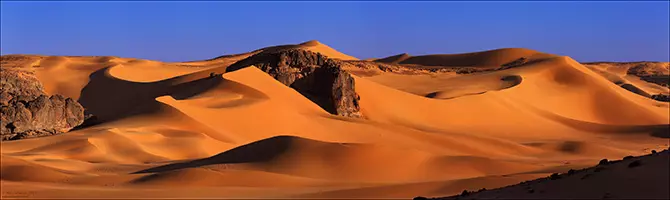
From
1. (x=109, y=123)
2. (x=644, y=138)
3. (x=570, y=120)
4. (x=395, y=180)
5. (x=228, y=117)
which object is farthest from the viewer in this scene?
(x=570, y=120)

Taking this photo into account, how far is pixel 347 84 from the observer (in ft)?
107

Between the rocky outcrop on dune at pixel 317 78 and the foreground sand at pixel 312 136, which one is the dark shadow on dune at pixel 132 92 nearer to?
the foreground sand at pixel 312 136

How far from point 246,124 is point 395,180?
1176cm

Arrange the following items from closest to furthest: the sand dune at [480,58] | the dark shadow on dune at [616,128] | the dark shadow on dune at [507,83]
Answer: the dark shadow on dune at [616,128] < the dark shadow on dune at [507,83] < the sand dune at [480,58]

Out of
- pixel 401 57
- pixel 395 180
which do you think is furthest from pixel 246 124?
pixel 401 57

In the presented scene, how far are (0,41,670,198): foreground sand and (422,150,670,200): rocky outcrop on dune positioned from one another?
4126mm

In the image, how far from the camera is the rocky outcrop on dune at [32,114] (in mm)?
24766

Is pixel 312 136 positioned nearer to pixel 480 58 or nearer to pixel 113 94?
pixel 113 94

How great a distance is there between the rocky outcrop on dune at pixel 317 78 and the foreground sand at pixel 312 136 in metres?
0.85

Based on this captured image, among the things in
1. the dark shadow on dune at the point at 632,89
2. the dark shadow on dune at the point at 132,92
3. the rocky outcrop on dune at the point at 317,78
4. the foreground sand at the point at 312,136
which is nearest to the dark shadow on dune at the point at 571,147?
the foreground sand at the point at 312,136

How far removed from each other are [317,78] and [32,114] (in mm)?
12106

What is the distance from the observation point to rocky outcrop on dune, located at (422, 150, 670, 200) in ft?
31.3

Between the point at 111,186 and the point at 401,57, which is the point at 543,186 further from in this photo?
the point at 401,57

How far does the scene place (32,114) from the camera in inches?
999
